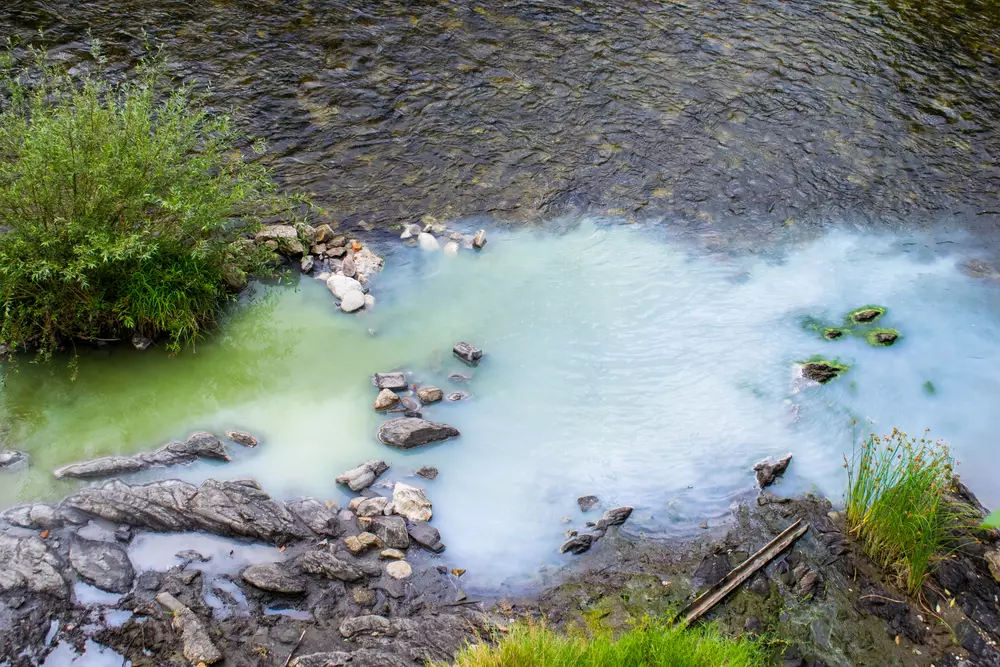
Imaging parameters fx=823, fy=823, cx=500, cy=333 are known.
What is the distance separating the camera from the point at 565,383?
6.69m

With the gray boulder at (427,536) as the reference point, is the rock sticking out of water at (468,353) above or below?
above

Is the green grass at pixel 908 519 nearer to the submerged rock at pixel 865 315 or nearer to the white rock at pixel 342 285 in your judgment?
the submerged rock at pixel 865 315

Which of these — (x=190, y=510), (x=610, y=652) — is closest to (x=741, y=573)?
(x=610, y=652)

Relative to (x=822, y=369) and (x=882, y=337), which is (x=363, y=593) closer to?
(x=822, y=369)

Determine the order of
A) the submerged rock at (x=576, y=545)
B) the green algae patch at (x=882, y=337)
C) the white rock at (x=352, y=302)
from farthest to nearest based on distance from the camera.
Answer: the white rock at (x=352, y=302) < the green algae patch at (x=882, y=337) < the submerged rock at (x=576, y=545)

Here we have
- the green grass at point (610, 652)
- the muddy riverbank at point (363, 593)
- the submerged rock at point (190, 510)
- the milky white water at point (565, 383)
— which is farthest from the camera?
the milky white water at point (565, 383)

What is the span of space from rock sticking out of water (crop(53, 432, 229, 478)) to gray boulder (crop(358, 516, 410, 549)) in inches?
47.2

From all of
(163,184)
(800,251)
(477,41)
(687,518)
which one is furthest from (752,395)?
(477,41)

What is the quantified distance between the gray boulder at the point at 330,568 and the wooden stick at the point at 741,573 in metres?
1.97

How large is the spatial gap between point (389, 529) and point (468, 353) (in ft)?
6.17

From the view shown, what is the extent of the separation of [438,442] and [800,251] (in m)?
4.30

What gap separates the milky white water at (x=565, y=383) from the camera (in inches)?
228

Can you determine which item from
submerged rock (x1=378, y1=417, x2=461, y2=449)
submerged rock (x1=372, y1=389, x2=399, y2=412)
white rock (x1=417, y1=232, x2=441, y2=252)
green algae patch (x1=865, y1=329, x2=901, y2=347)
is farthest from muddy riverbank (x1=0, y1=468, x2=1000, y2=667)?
white rock (x1=417, y1=232, x2=441, y2=252)

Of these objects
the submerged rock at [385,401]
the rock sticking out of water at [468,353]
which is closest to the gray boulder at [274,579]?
the submerged rock at [385,401]
